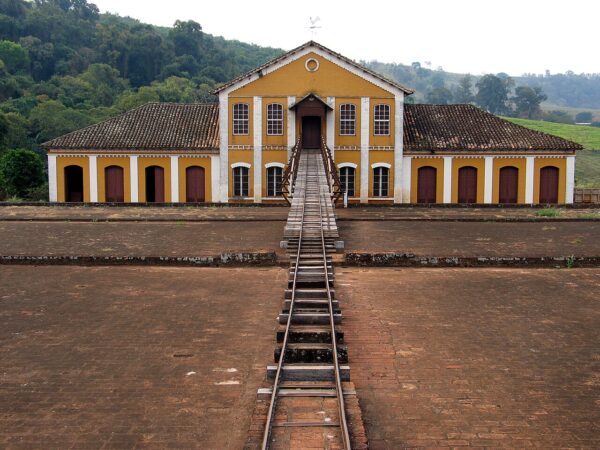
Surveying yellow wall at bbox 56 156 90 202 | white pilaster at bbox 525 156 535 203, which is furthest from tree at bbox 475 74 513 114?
yellow wall at bbox 56 156 90 202

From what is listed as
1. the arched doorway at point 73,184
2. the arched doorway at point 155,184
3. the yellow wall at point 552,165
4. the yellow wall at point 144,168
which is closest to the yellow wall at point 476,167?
the yellow wall at point 552,165

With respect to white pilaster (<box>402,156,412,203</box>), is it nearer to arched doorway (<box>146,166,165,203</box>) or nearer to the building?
the building

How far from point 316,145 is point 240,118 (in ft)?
13.3

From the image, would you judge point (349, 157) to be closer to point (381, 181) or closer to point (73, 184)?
point (381, 181)

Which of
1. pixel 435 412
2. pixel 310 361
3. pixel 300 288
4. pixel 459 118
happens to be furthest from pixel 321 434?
pixel 459 118

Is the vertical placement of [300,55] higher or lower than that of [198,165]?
higher

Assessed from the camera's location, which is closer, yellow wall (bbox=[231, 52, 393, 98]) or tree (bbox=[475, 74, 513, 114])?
yellow wall (bbox=[231, 52, 393, 98])

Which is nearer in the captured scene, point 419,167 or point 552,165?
point 552,165

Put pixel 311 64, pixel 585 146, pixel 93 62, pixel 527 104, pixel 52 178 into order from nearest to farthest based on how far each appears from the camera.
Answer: pixel 311 64 < pixel 52 178 < pixel 585 146 < pixel 93 62 < pixel 527 104

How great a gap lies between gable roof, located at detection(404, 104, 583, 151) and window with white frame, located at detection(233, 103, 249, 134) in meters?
7.94

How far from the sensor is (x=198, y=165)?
32.2m

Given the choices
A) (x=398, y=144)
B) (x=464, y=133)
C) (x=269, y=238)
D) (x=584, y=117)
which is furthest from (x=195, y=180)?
(x=584, y=117)

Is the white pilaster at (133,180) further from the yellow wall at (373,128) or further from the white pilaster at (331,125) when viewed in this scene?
the yellow wall at (373,128)

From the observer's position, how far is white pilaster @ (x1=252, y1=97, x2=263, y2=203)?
31359 millimetres
